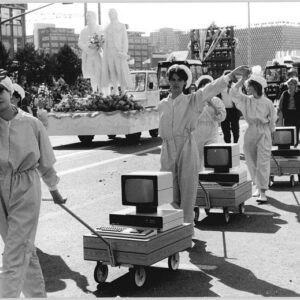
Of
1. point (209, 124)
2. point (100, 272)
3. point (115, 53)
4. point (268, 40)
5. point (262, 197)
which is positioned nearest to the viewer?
point (100, 272)

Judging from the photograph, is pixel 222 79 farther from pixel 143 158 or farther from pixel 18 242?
pixel 143 158

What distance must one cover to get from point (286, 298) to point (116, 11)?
18246mm

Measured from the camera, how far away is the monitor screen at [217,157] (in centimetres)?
887

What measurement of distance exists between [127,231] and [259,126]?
465 cm

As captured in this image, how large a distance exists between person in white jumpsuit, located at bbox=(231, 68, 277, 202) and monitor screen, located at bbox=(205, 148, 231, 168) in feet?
4.07

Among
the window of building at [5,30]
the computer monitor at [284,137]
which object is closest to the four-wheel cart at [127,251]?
the computer monitor at [284,137]

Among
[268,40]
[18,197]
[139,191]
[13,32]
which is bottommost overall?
[139,191]

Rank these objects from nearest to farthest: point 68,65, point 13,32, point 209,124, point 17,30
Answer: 1. point 209,124
2. point 68,65
3. point 13,32
4. point 17,30

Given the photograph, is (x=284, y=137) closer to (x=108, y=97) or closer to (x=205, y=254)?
(x=205, y=254)

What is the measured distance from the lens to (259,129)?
1014 centimetres

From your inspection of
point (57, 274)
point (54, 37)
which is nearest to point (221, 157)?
point (57, 274)

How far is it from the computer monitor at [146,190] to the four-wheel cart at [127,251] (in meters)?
0.31

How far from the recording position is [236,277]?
6.02 metres

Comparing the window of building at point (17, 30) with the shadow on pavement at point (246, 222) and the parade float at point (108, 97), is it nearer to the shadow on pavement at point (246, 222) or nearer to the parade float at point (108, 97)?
the parade float at point (108, 97)
